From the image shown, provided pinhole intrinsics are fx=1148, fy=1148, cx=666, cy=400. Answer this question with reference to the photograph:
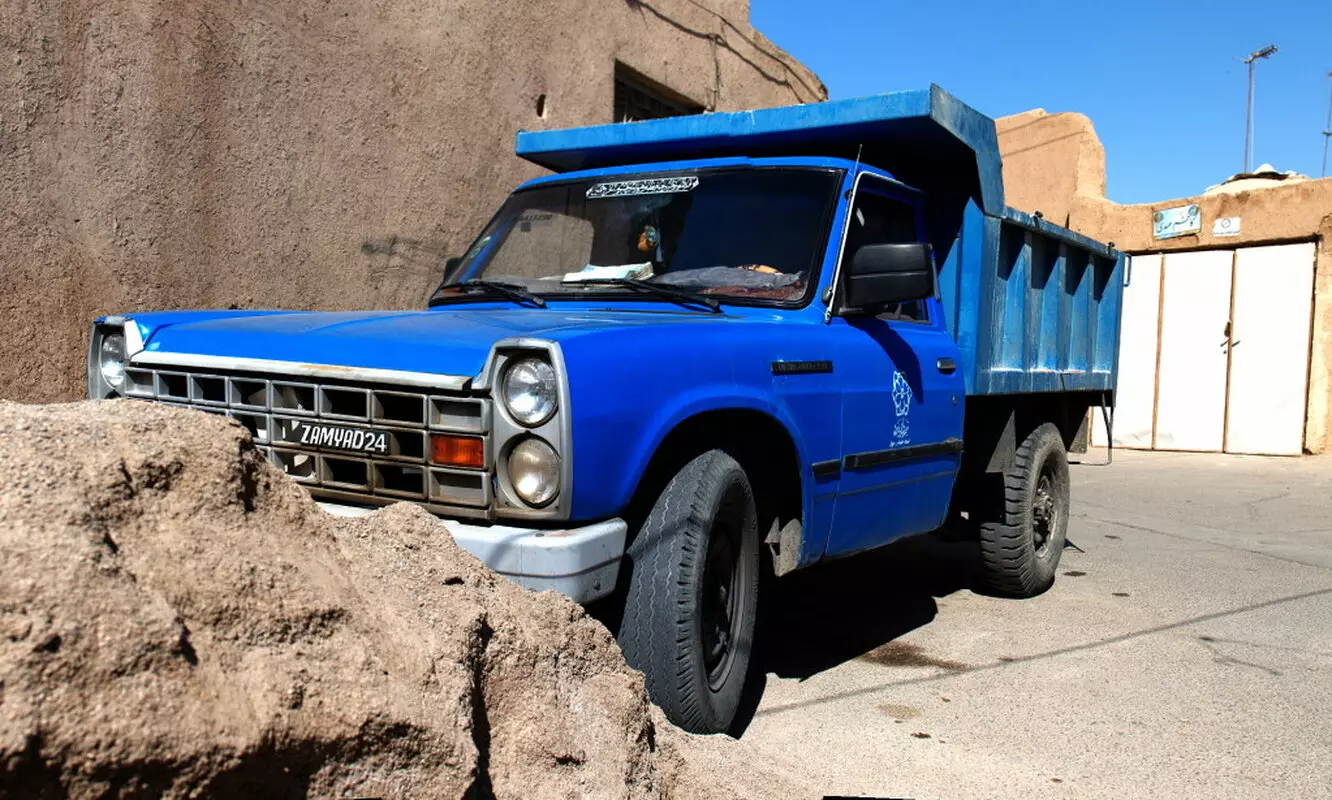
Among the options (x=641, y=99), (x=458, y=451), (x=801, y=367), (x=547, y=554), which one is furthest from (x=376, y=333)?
(x=641, y=99)

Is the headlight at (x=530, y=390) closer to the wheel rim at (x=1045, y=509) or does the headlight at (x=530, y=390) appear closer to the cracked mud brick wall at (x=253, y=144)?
the cracked mud brick wall at (x=253, y=144)

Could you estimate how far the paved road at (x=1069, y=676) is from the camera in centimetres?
352

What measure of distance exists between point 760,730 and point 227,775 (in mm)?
2336

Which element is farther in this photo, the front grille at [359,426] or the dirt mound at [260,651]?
the front grille at [359,426]

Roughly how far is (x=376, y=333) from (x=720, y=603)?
4.39ft

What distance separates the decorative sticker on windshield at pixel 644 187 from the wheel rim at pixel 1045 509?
281 cm

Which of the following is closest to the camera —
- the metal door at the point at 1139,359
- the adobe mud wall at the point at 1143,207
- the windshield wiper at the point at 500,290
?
the windshield wiper at the point at 500,290

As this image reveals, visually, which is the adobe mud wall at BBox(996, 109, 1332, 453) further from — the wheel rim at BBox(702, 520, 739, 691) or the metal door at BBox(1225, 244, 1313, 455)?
the wheel rim at BBox(702, 520, 739, 691)

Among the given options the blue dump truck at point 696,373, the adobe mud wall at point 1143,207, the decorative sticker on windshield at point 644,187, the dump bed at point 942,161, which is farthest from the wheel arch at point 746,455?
the adobe mud wall at point 1143,207

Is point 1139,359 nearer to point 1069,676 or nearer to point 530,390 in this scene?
point 1069,676

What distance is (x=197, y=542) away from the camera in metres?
2.10

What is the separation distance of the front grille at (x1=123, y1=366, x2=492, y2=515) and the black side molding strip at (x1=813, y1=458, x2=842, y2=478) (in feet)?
4.48

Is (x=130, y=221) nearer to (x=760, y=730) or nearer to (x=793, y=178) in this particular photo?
(x=793, y=178)

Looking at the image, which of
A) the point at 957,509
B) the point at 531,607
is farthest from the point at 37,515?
the point at 957,509
